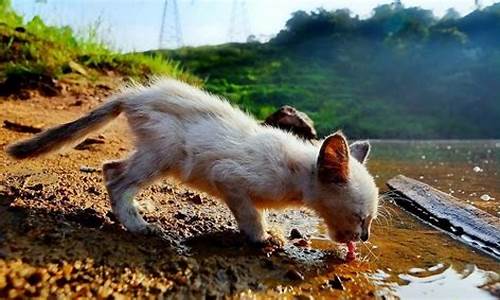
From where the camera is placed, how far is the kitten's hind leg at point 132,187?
3100 millimetres

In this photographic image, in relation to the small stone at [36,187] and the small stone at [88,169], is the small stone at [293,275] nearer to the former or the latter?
the small stone at [36,187]

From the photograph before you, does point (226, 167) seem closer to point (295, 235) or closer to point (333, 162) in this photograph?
point (333, 162)

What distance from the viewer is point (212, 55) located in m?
33.0

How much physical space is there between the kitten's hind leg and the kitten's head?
0.95 meters

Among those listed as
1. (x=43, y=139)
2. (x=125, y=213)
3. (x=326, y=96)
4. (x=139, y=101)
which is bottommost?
(x=326, y=96)

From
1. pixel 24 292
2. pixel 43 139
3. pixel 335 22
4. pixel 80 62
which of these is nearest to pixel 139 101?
pixel 43 139

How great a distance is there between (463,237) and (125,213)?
2.32 m

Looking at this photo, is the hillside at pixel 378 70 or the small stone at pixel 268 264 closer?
the small stone at pixel 268 264

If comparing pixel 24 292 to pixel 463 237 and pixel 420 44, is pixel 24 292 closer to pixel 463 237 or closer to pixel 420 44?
pixel 463 237

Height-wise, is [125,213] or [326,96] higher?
[125,213]

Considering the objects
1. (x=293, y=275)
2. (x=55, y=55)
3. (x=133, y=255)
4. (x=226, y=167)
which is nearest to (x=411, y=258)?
(x=293, y=275)

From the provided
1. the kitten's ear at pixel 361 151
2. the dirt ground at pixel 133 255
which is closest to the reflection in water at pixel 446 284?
the dirt ground at pixel 133 255

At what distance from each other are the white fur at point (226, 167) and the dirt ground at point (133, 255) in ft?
0.67

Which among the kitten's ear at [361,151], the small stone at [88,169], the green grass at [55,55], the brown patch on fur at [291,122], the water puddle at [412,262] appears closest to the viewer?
the water puddle at [412,262]
